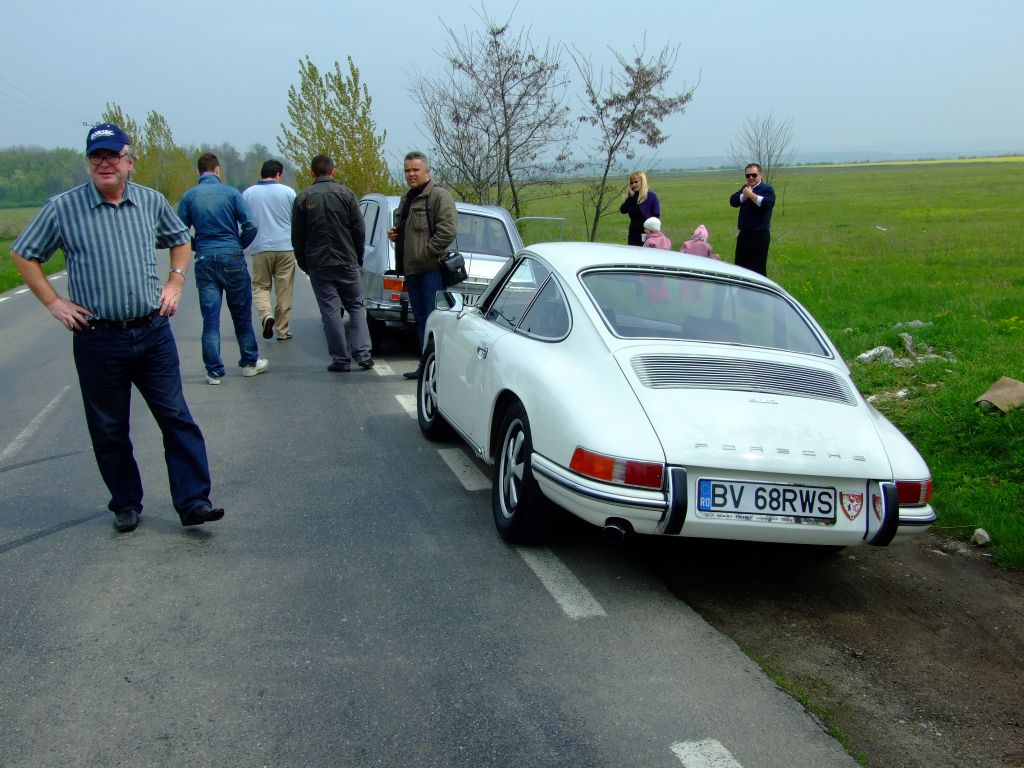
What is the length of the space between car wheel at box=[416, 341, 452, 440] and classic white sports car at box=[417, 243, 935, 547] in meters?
1.22

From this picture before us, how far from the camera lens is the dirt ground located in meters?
3.18

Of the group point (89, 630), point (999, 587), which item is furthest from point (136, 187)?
point (999, 587)

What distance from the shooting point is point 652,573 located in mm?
4547

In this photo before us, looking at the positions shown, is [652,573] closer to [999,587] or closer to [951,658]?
[951,658]

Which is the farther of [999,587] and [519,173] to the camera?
[519,173]


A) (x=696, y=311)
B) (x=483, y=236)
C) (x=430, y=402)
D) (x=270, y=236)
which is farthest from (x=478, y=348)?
(x=270, y=236)

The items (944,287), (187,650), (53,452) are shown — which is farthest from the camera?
(944,287)

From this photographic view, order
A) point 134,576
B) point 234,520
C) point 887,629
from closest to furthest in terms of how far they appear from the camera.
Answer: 1. point 887,629
2. point 134,576
3. point 234,520

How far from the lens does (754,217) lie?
12.2 metres

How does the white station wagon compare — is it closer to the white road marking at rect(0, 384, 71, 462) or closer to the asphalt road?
the white road marking at rect(0, 384, 71, 462)

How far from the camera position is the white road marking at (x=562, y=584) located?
407 cm

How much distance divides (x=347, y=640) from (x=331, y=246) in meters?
6.33

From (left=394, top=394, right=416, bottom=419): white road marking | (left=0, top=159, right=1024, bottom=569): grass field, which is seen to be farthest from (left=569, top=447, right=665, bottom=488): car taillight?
(left=394, top=394, right=416, bottom=419): white road marking

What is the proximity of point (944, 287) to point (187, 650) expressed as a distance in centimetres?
1334
